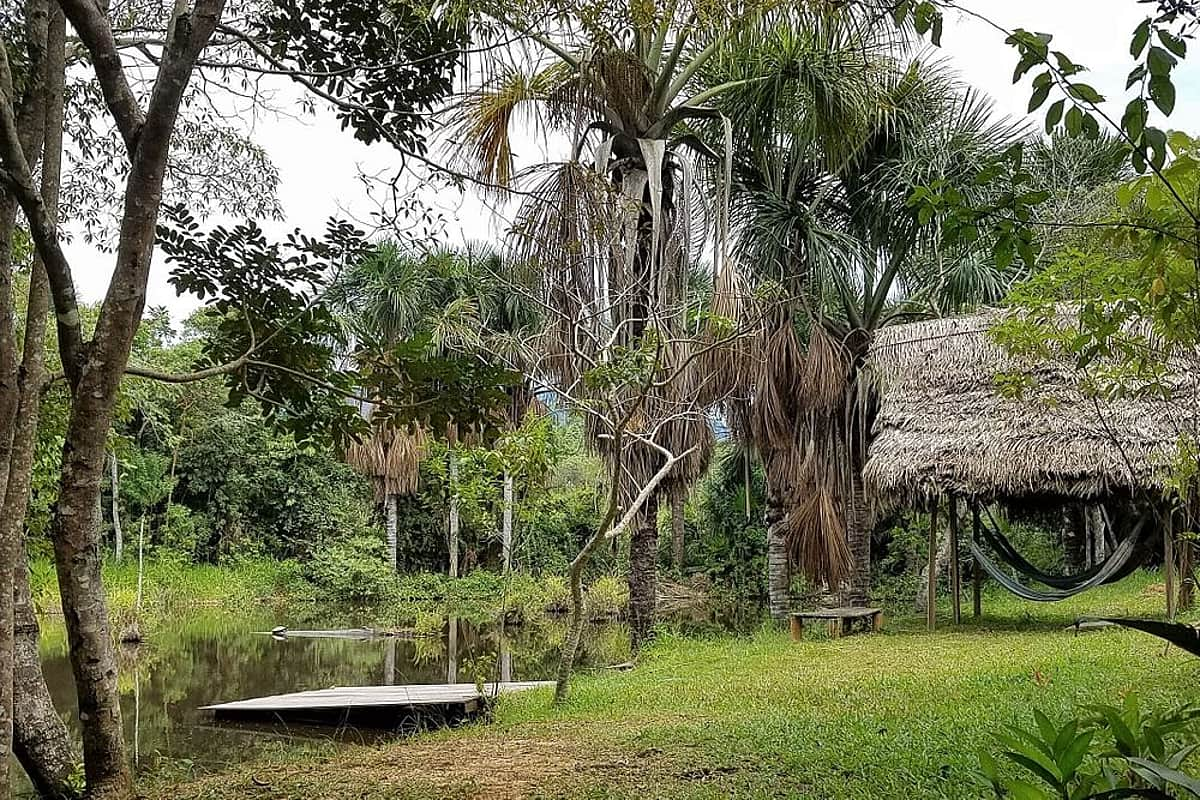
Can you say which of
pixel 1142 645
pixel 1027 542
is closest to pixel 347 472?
pixel 1027 542

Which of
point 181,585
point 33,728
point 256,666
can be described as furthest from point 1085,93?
point 181,585

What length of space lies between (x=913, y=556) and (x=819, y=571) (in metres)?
5.80

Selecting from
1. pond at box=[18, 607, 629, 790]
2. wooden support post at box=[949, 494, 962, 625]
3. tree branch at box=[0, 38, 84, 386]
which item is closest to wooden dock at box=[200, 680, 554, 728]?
pond at box=[18, 607, 629, 790]

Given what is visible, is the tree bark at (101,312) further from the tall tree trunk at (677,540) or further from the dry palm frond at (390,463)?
→ the tall tree trunk at (677,540)

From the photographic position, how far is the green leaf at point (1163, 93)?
4.78 ft

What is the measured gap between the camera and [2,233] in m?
3.42

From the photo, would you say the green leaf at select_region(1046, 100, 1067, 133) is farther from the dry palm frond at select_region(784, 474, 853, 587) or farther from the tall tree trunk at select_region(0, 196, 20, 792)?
the dry palm frond at select_region(784, 474, 853, 587)

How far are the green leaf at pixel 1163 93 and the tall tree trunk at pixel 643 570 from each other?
28.0 feet

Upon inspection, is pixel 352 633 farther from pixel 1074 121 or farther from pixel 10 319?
pixel 1074 121

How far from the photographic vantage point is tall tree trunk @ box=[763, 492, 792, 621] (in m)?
11.5

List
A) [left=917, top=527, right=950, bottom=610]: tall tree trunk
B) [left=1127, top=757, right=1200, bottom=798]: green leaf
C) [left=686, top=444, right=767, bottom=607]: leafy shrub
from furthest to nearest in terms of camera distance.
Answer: [left=686, top=444, right=767, bottom=607]: leafy shrub, [left=917, top=527, right=950, bottom=610]: tall tree trunk, [left=1127, top=757, right=1200, bottom=798]: green leaf

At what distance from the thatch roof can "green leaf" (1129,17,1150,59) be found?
775 centimetres

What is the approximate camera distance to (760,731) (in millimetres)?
4668

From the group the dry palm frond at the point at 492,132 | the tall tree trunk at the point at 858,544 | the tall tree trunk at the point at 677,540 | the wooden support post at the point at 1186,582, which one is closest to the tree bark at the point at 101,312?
the dry palm frond at the point at 492,132
